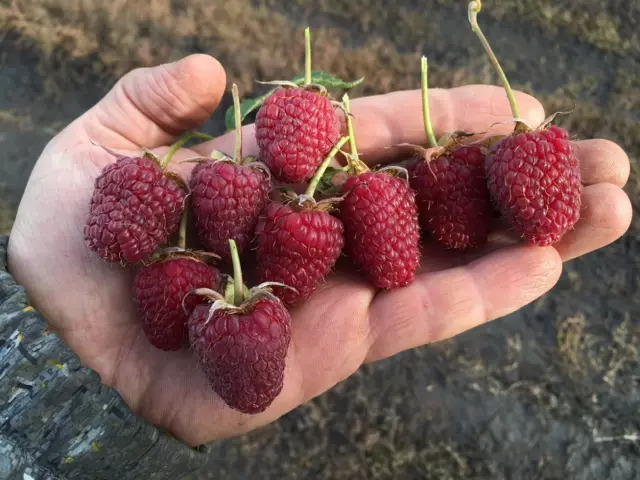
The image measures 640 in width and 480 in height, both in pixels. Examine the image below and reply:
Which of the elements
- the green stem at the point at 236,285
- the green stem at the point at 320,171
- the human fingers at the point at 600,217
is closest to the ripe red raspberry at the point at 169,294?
the green stem at the point at 236,285

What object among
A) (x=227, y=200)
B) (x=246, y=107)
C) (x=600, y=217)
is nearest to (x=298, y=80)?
(x=246, y=107)

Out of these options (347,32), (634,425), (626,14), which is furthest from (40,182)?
(626,14)

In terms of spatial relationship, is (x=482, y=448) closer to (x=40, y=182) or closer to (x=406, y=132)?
(x=406, y=132)

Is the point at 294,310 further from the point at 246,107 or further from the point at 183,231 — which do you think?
the point at 246,107

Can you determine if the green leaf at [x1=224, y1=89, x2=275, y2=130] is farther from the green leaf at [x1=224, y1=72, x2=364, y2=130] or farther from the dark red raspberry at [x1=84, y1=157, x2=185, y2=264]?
the dark red raspberry at [x1=84, y1=157, x2=185, y2=264]

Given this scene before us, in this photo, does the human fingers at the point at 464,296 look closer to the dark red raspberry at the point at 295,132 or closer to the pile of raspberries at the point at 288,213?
the pile of raspberries at the point at 288,213

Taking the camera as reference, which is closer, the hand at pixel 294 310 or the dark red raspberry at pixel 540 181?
the dark red raspberry at pixel 540 181

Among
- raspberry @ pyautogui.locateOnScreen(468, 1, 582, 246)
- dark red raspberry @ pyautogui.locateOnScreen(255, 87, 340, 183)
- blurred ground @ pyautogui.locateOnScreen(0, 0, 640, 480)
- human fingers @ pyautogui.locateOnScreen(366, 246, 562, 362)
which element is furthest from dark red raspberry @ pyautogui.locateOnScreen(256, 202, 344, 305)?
blurred ground @ pyautogui.locateOnScreen(0, 0, 640, 480)
